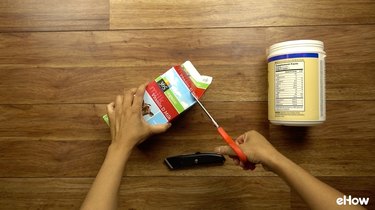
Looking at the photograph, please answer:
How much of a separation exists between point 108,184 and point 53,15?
0.43 meters

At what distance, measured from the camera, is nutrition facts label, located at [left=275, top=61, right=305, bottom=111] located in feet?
1.84

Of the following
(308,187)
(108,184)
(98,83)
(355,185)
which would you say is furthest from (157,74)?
(355,185)

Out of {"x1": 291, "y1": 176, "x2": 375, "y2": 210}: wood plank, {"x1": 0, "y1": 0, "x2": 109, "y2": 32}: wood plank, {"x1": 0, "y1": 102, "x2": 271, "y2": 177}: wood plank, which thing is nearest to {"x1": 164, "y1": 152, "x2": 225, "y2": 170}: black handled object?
{"x1": 0, "y1": 102, "x2": 271, "y2": 177}: wood plank

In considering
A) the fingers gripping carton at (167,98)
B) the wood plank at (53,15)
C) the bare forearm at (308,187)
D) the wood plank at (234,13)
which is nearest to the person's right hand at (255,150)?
the bare forearm at (308,187)

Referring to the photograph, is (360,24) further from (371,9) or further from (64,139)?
(64,139)

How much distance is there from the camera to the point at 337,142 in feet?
2.18

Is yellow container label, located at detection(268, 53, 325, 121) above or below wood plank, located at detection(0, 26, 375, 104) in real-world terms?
below

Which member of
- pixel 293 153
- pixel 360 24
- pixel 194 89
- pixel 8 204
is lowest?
pixel 8 204

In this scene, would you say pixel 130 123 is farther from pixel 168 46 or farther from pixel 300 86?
pixel 300 86

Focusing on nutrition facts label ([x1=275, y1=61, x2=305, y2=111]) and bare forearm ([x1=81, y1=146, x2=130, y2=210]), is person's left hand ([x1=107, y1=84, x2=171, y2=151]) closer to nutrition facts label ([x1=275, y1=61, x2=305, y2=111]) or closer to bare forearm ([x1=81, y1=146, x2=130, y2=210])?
bare forearm ([x1=81, y1=146, x2=130, y2=210])

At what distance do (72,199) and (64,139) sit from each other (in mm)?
144

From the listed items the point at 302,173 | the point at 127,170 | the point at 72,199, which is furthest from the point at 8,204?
the point at 302,173

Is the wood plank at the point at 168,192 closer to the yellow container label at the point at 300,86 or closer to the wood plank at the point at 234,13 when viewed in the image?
the yellow container label at the point at 300,86

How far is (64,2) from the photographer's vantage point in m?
0.68
